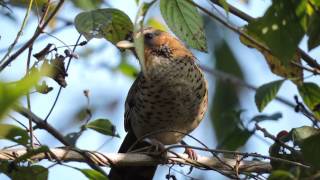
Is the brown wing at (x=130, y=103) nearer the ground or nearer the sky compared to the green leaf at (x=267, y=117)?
nearer the sky

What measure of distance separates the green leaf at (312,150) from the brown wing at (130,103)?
2145 mm

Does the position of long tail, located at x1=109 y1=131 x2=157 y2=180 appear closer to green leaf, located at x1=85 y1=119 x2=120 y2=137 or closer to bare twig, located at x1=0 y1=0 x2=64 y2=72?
green leaf, located at x1=85 y1=119 x2=120 y2=137

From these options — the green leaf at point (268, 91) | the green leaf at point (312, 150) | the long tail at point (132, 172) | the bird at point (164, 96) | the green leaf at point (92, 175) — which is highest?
the bird at point (164, 96)

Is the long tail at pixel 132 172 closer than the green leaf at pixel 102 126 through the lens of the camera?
No

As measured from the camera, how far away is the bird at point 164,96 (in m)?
3.43

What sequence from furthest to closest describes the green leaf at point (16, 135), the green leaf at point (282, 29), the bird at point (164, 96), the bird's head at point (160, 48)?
the bird's head at point (160, 48), the bird at point (164, 96), the green leaf at point (16, 135), the green leaf at point (282, 29)

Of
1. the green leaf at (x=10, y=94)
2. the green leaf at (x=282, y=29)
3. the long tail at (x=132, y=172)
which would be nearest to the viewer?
the green leaf at (x=10, y=94)

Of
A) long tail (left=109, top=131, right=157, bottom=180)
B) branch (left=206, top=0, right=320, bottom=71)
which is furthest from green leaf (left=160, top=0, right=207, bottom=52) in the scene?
long tail (left=109, top=131, right=157, bottom=180)

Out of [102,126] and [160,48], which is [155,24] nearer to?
[160,48]

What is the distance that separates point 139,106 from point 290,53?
2308 mm

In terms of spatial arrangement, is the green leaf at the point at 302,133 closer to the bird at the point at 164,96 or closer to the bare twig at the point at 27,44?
the bare twig at the point at 27,44

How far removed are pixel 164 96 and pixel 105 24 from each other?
1687 mm

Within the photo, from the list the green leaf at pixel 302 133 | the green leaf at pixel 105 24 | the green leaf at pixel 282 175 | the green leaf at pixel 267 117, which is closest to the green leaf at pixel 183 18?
the green leaf at pixel 105 24

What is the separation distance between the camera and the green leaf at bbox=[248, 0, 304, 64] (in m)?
1.29
